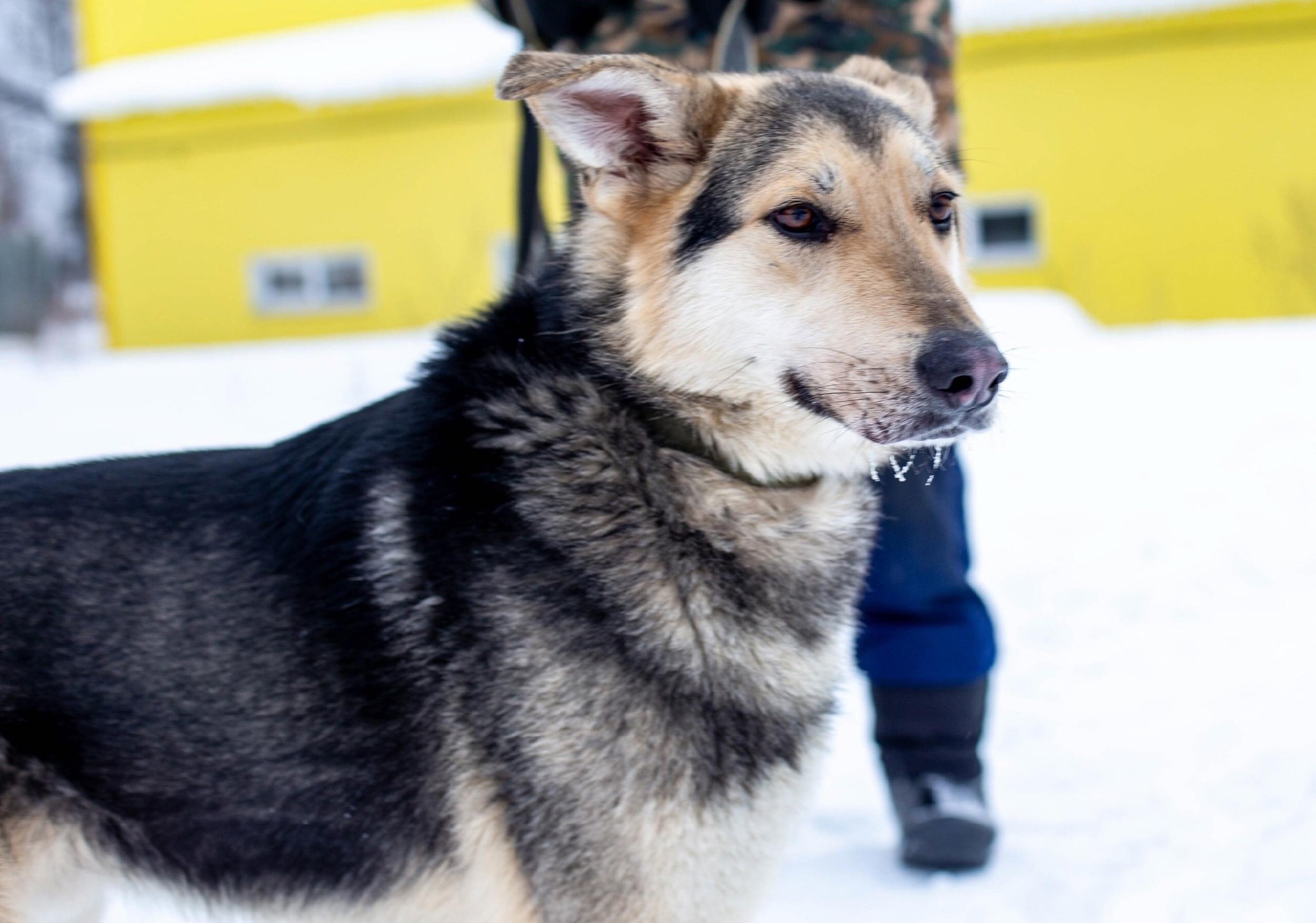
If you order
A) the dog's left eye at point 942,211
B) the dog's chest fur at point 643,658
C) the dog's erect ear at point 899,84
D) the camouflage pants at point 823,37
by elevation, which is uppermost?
the camouflage pants at point 823,37

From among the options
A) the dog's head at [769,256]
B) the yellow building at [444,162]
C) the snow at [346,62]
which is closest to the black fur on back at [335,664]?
the dog's head at [769,256]

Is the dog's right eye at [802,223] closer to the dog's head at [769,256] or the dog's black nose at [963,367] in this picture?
the dog's head at [769,256]

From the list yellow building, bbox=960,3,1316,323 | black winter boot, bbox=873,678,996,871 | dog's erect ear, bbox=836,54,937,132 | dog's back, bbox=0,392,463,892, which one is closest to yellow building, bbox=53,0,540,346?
yellow building, bbox=960,3,1316,323

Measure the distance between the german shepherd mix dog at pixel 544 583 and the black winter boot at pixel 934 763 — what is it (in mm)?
780

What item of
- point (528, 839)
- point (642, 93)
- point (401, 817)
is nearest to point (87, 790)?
point (401, 817)

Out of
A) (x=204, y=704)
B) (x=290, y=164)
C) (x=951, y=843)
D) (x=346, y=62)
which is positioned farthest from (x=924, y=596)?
(x=290, y=164)

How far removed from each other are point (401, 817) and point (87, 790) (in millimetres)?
485

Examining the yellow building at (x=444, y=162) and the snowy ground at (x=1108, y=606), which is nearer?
the snowy ground at (x=1108, y=606)

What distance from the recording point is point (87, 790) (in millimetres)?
1846

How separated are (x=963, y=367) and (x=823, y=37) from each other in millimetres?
1411

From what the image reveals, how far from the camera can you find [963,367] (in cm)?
185

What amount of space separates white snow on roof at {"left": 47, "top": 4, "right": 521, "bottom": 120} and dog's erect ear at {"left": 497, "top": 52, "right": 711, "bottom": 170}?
9962 millimetres

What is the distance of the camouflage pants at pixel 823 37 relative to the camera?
284 cm

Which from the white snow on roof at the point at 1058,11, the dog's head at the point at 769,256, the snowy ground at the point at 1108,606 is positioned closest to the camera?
the dog's head at the point at 769,256
